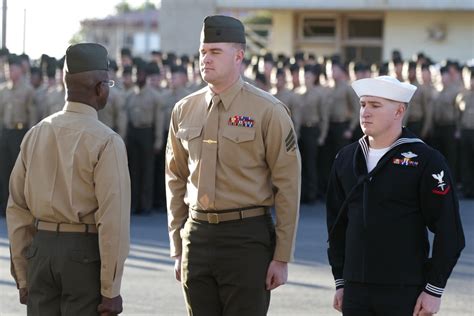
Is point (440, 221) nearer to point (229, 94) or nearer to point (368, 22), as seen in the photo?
point (229, 94)

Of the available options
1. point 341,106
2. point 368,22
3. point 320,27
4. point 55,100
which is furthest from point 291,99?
point 320,27

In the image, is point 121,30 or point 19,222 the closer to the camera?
point 19,222

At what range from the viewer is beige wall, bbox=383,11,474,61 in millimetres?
37594

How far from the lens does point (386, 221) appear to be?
563 cm

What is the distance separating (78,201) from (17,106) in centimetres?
1112

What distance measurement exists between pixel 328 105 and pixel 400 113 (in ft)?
43.5

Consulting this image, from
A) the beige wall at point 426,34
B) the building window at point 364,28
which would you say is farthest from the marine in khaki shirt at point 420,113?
the building window at point 364,28

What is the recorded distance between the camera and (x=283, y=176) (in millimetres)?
5953

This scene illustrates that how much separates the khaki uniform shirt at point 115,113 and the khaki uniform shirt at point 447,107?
6.07 meters

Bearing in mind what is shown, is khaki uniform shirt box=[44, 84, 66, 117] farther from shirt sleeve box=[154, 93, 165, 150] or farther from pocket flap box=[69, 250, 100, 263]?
pocket flap box=[69, 250, 100, 263]

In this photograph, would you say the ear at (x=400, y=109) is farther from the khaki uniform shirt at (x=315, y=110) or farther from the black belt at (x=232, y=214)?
the khaki uniform shirt at (x=315, y=110)

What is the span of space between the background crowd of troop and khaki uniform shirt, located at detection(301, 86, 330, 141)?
0.02m

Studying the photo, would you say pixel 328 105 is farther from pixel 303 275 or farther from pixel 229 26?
pixel 229 26

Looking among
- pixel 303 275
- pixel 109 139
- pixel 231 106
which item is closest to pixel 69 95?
pixel 109 139
